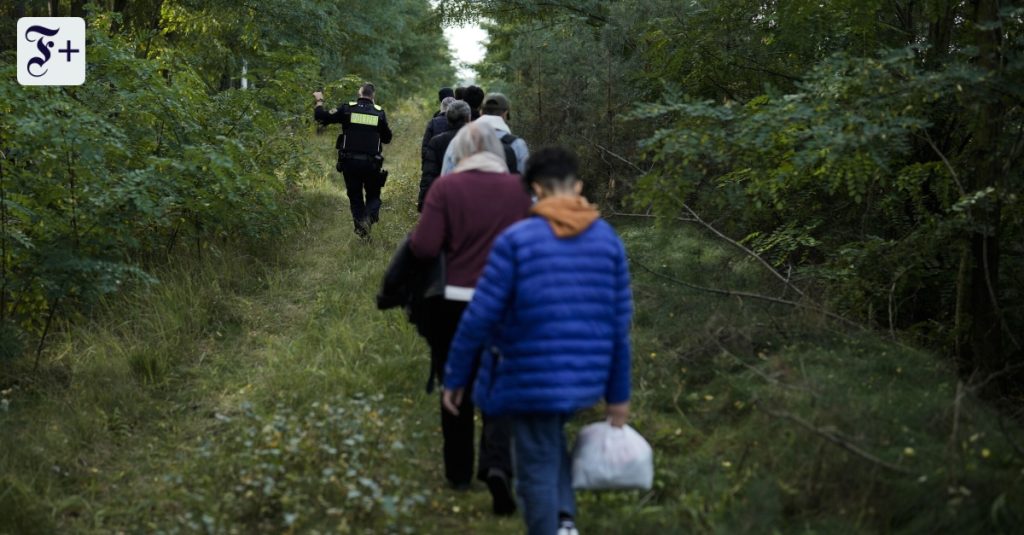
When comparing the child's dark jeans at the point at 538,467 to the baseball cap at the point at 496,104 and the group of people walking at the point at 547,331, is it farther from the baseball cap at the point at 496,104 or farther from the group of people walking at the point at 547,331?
the baseball cap at the point at 496,104

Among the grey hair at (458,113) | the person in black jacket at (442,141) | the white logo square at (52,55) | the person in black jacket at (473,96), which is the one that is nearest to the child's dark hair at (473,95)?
the person in black jacket at (473,96)

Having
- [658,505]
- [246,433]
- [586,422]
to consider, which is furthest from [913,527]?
[246,433]

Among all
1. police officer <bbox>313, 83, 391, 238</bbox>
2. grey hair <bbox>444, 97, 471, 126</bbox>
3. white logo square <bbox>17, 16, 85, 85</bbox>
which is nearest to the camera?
grey hair <bbox>444, 97, 471, 126</bbox>

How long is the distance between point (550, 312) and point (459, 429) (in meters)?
1.57

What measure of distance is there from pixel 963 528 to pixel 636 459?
1.47 m

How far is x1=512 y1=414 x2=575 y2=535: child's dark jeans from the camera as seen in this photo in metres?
4.14

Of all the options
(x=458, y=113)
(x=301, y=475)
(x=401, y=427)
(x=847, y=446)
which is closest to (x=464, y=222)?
(x=301, y=475)

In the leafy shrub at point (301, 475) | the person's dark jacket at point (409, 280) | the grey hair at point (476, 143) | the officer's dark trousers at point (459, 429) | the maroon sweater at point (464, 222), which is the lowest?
the leafy shrub at point (301, 475)

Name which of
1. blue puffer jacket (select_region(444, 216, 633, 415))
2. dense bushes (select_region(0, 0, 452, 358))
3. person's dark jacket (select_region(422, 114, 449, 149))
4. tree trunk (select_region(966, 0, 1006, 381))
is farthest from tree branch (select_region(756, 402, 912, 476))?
person's dark jacket (select_region(422, 114, 449, 149))

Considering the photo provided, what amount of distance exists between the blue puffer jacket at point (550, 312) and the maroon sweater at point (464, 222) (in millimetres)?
749

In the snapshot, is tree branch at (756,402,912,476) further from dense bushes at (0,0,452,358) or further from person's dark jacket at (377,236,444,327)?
dense bushes at (0,0,452,358)

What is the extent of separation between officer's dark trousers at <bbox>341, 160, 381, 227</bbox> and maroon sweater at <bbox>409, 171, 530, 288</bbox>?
7355 mm

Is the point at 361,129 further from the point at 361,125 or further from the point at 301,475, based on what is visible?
the point at 301,475

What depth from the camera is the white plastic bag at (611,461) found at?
4191 millimetres
